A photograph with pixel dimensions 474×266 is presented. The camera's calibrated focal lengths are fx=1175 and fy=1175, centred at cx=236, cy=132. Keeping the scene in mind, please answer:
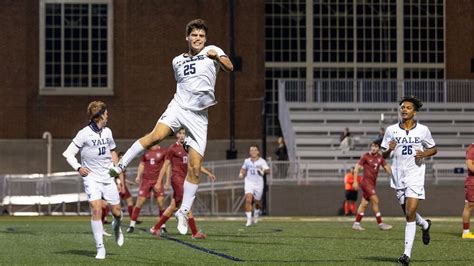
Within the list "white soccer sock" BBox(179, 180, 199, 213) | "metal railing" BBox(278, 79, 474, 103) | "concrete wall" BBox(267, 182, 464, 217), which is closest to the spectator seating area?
"metal railing" BBox(278, 79, 474, 103)

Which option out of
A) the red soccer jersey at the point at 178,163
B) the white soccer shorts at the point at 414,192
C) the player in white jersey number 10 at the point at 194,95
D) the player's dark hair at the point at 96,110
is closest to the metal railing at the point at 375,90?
the red soccer jersey at the point at 178,163

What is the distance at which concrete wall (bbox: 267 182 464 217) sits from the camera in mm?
43156

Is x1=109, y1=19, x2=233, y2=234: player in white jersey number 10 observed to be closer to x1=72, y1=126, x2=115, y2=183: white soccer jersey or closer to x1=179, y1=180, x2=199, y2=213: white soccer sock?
x1=179, y1=180, x2=199, y2=213: white soccer sock

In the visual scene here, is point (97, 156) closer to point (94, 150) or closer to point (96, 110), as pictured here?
point (94, 150)

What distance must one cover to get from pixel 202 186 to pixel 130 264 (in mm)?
28431

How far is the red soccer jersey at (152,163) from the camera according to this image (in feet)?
94.1

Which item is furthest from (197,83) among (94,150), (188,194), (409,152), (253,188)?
(253,188)

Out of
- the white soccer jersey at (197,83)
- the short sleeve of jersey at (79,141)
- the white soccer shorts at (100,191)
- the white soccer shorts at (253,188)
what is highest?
the white soccer jersey at (197,83)

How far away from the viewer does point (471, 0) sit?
53812mm

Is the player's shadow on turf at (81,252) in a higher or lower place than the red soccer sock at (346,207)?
higher

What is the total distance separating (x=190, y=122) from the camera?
1566 centimetres

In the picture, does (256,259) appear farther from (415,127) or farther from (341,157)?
(341,157)

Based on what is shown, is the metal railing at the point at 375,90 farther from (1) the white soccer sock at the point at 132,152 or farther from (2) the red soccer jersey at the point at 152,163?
(1) the white soccer sock at the point at 132,152

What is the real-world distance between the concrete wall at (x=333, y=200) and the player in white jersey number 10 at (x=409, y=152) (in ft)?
85.5
